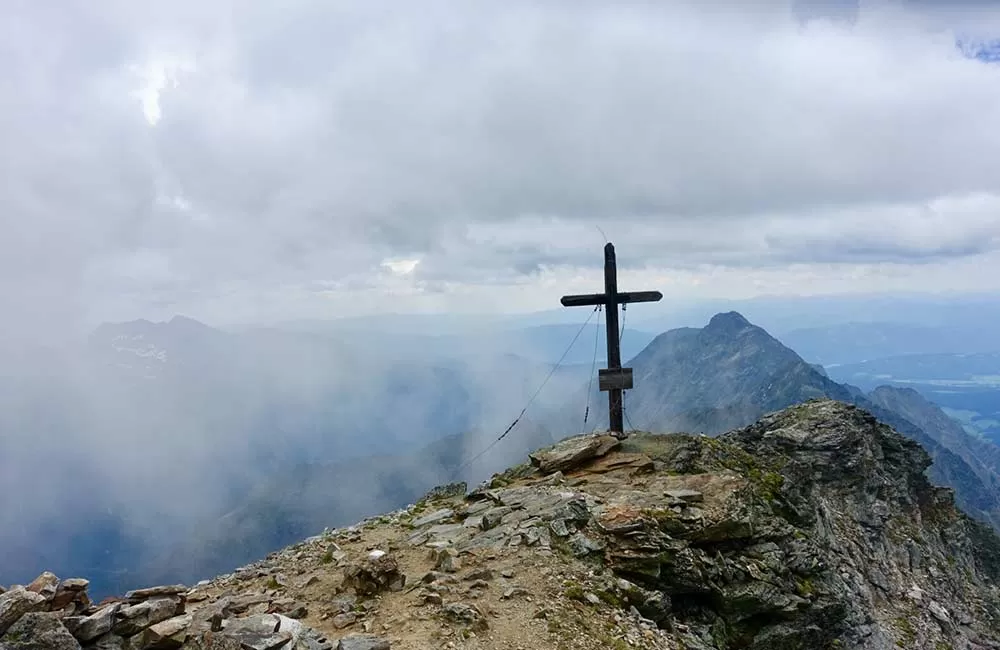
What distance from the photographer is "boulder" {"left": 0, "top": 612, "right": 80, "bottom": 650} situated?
11.1 meters

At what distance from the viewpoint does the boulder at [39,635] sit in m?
11.1

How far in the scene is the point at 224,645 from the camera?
1105cm

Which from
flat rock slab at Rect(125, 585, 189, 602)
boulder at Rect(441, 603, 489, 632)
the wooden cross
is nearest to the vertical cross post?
the wooden cross

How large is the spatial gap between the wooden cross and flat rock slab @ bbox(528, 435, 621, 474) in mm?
2213

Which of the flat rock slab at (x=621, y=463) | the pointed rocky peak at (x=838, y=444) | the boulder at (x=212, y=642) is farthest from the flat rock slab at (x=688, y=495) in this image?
the boulder at (x=212, y=642)

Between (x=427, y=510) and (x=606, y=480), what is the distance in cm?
715

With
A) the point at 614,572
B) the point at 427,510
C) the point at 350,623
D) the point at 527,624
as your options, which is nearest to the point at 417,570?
the point at 350,623

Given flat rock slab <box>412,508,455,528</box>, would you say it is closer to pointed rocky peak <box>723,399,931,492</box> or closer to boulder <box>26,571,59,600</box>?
boulder <box>26,571,59,600</box>

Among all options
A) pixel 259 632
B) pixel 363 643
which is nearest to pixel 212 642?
pixel 259 632

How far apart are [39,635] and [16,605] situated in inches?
46.5

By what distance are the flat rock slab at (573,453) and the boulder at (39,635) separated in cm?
1590

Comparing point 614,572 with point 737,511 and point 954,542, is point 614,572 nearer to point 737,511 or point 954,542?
point 737,511

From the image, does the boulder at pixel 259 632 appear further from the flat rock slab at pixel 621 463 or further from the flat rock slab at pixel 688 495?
the flat rock slab at pixel 621 463

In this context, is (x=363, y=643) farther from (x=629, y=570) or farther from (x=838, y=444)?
(x=838, y=444)
